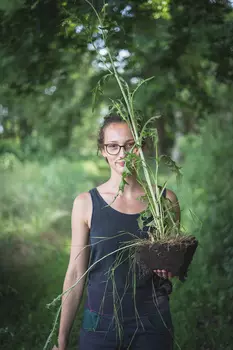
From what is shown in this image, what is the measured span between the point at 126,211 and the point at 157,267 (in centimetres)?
40

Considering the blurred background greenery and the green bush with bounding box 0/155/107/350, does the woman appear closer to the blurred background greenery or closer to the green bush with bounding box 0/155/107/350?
the blurred background greenery

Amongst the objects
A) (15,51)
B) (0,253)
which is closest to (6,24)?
(15,51)

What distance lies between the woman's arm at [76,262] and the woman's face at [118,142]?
9.2 inches

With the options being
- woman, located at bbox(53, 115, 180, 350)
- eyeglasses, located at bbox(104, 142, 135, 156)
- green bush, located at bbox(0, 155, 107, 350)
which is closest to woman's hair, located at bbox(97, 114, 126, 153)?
woman, located at bbox(53, 115, 180, 350)

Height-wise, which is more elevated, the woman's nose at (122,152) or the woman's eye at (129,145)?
the woman's eye at (129,145)

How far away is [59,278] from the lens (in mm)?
6207

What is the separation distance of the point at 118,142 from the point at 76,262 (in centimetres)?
69

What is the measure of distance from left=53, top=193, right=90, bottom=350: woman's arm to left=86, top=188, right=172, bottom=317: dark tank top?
0.19ft

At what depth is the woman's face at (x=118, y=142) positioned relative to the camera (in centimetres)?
261

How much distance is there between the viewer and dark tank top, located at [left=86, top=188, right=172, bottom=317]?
2.56 meters

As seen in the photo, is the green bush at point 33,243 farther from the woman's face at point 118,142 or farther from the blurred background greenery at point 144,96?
the woman's face at point 118,142

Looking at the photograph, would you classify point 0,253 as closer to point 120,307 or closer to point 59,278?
point 59,278

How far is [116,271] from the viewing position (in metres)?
2.60

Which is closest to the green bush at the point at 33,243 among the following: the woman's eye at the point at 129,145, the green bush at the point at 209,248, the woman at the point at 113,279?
the green bush at the point at 209,248
